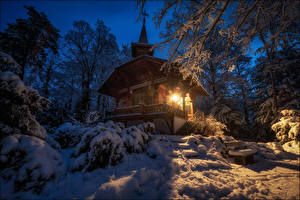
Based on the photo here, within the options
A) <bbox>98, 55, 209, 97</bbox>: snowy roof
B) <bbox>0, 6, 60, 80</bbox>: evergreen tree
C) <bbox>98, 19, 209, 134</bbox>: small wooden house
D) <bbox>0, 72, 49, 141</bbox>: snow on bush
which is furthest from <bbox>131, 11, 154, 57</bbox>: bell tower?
<bbox>0, 72, 49, 141</bbox>: snow on bush

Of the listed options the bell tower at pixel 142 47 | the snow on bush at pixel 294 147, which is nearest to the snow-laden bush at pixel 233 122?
the snow on bush at pixel 294 147

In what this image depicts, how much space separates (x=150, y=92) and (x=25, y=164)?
30.2 ft

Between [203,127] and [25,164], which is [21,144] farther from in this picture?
[203,127]

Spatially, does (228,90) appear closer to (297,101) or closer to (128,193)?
(297,101)

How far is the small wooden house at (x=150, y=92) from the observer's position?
8.16 meters

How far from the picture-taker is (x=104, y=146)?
2.74 meters

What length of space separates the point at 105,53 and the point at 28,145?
56.9 ft

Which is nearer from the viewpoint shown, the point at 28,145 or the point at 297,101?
the point at 28,145

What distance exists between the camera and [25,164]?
1.87 m

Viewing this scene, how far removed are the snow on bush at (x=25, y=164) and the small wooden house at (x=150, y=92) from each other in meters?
6.42

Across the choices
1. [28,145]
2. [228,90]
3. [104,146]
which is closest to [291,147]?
[104,146]

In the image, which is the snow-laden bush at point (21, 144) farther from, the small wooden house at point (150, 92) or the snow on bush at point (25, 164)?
the small wooden house at point (150, 92)

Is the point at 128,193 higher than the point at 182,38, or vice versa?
the point at 182,38

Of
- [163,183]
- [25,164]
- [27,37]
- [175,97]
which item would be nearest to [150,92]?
[175,97]
